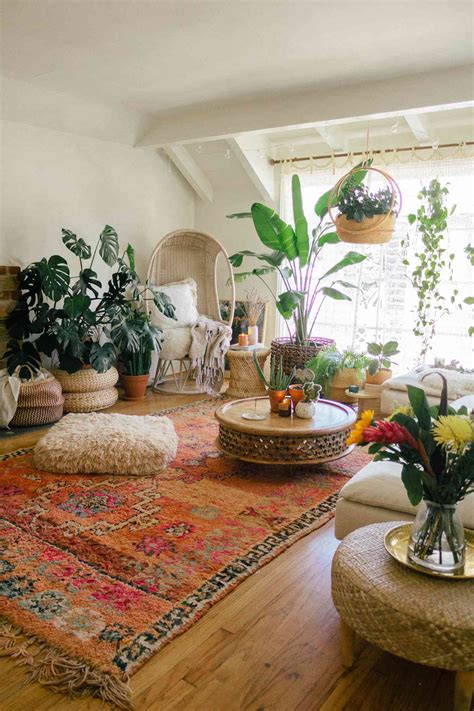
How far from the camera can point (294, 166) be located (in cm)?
593

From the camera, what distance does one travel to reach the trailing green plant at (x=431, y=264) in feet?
16.4

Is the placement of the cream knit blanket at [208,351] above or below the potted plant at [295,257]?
below

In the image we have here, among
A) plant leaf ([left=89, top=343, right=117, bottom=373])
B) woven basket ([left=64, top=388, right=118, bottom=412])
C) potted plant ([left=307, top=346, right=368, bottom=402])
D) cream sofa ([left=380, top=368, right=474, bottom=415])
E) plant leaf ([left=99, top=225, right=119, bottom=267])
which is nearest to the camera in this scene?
cream sofa ([left=380, top=368, right=474, bottom=415])

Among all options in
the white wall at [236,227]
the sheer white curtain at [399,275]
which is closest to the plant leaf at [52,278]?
the white wall at [236,227]

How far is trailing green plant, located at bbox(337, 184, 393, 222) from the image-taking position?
150 inches

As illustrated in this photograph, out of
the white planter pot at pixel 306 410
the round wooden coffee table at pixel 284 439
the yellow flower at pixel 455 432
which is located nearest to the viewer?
the yellow flower at pixel 455 432

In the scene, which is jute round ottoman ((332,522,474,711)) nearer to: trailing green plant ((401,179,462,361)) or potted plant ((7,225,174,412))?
potted plant ((7,225,174,412))

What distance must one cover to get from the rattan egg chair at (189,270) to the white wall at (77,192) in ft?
0.82

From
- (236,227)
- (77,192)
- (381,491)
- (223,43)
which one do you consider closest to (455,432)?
(381,491)

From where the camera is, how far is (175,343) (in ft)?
17.7

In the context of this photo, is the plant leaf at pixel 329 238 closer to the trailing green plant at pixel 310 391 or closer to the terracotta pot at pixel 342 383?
the terracotta pot at pixel 342 383

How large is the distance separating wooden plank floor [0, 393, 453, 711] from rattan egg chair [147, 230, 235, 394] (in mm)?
3694

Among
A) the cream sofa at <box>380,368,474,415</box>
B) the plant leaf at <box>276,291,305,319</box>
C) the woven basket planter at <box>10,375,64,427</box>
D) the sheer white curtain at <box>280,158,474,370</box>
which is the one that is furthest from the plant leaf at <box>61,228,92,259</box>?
the cream sofa at <box>380,368,474,415</box>

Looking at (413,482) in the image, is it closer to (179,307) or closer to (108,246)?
(108,246)
